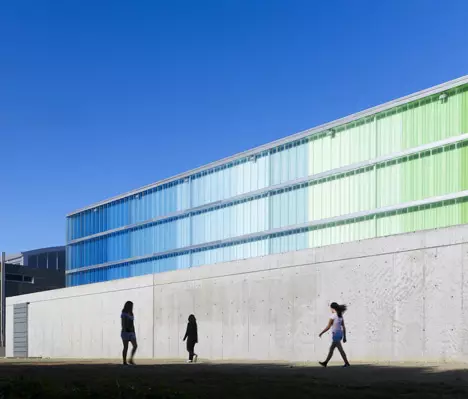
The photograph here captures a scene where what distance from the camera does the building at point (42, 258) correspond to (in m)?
92.4

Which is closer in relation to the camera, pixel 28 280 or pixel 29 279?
pixel 28 280

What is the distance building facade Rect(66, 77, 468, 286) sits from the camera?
31.0 metres

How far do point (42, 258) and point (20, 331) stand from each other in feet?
115

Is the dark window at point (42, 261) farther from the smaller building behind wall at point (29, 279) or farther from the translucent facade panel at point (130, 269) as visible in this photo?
the translucent facade panel at point (130, 269)

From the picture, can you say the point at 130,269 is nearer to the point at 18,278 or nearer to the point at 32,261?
the point at 18,278

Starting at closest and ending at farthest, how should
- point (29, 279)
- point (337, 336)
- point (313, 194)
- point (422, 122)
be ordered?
point (337, 336) < point (422, 122) < point (313, 194) < point (29, 279)

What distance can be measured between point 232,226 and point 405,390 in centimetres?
2959

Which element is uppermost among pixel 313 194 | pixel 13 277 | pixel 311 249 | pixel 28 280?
pixel 313 194

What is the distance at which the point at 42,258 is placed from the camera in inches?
3661

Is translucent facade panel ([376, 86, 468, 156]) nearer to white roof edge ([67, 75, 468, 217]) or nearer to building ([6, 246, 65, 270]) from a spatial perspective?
white roof edge ([67, 75, 468, 217])

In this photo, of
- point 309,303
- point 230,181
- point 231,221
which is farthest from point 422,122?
point 231,221

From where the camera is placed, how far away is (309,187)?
123 ft

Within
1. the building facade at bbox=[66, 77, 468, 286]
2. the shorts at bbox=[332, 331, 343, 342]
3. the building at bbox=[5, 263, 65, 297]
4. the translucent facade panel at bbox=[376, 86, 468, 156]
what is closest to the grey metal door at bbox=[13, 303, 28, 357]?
the building facade at bbox=[66, 77, 468, 286]

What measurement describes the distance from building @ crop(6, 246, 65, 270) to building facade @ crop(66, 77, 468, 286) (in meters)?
40.3
